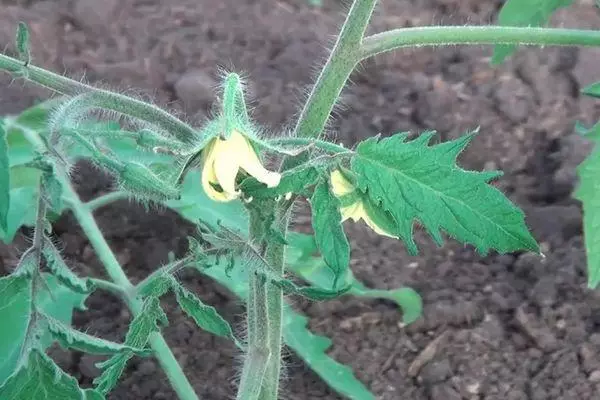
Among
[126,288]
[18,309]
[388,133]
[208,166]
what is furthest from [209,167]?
[388,133]

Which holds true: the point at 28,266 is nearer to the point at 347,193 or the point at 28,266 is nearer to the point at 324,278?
the point at 347,193

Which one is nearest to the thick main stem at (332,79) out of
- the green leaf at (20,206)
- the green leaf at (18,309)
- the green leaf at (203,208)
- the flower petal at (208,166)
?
the flower petal at (208,166)

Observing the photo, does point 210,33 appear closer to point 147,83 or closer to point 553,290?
point 147,83

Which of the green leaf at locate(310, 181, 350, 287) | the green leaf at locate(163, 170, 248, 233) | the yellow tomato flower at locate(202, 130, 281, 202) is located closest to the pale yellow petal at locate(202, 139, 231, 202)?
the yellow tomato flower at locate(202, 130, 281, 202)

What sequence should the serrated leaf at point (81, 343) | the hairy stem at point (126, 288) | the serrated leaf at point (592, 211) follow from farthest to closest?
the hairy stem at point (126, 288), the serrated leaf at point (592, 211), the serrated leaf at point (81, 343)

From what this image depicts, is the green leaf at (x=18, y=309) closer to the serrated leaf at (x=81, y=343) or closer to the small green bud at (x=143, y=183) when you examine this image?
the serrated leaf at (x=81, y=343)

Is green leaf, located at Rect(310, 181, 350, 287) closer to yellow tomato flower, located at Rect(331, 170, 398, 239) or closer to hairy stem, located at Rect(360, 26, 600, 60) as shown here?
yellow tomato flower, located at Rect(331, 170, 398, 239)
